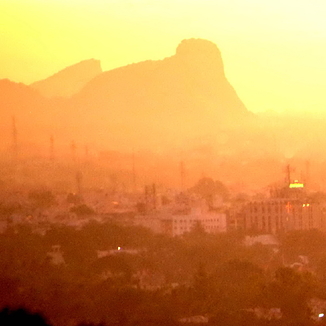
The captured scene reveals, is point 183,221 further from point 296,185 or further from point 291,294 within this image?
point 291,294

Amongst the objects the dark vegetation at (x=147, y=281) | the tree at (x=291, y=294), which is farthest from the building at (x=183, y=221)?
the tree at (x=291, y=294)

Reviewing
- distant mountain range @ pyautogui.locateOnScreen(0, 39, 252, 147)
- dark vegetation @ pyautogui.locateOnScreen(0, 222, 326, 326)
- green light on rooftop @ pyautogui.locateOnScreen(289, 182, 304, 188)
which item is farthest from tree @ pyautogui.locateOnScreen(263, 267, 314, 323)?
green light on rooftop @ pyautogui.locateOnScreen(289, 182, 304, 188)

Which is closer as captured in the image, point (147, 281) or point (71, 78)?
point (147, 281)

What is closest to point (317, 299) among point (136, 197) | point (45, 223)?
point (45, 223)

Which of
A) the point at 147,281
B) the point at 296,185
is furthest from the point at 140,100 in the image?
the point at 147,281

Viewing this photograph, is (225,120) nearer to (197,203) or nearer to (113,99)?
(113,99)

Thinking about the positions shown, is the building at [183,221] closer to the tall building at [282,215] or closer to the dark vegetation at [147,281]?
the tall building at [282,215]
